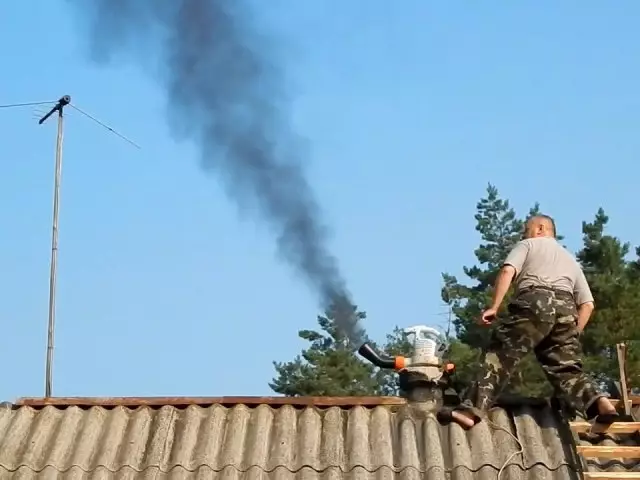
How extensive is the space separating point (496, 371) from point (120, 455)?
2.86 m

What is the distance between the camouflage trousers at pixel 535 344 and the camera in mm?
9000

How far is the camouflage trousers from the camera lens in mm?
9000

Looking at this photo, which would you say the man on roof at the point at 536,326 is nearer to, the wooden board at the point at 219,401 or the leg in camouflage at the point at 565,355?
the leg in camouflage at the point at 565,355

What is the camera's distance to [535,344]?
909cm

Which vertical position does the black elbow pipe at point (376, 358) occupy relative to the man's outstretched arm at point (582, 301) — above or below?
below

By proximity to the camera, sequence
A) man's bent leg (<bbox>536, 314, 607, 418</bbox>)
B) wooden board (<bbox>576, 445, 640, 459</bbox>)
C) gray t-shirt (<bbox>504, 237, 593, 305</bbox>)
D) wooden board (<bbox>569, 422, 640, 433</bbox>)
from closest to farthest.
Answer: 1. wooden board (<bbox>576, 445, 640, 459</bbox>)
2. wooden board (<bbox>569, 422, 640, 433</bbox>)
3. man's bent leg (<bbox>536, 314, 607, 418</bbox>)
4. gray t-shirt (<bbox>504, 237, 593, 305</bbox>)


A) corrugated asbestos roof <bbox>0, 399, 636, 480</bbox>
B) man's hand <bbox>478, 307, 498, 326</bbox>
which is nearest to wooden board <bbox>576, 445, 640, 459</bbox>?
corrugated asbestos roof <bbox>0, 399, 636, 480</bbox>

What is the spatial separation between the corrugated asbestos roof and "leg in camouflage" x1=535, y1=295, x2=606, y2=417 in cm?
24

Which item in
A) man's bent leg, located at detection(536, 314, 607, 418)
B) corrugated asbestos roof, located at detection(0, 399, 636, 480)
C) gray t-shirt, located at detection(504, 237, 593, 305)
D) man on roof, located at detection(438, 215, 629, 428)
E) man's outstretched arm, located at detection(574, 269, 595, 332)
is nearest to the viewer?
corrugated asbestos roof, located at detection(0, 399, 636, 480)

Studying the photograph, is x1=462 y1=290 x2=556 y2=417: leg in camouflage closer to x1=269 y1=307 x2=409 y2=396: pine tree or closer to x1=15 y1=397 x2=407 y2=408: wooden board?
x1=15 y1=397 x2=407 y2=408: wooden board

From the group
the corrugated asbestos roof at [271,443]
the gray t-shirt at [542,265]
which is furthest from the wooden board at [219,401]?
the gray t-shirt at [542,265]

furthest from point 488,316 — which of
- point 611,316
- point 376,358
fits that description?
point 611,316

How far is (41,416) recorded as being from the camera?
9.14 m

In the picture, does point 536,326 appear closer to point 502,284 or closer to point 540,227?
point 502,284
